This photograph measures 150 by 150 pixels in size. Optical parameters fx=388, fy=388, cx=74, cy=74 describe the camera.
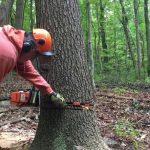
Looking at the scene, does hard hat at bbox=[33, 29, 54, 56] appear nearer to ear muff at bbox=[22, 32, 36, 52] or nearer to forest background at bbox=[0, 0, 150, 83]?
ear muff at bbox=[22, 32, 36, 52]

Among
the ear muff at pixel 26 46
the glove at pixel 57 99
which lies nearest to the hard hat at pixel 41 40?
the ear muff at pixel 26 46

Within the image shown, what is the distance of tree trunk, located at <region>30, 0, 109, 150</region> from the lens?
20.4ft

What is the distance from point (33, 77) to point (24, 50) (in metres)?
0.63

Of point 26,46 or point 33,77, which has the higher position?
point 26,46

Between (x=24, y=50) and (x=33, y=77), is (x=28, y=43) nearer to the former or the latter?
(x=24, y=50)

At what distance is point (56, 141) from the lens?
6.28 m

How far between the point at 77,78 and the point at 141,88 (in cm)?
960

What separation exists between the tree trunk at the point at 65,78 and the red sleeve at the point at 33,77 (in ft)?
1.60

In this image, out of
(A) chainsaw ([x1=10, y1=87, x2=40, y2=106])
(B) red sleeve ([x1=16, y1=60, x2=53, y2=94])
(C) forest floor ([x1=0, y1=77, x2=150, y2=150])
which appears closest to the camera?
(B) red sleeve ([x1=16, y1=60, x2=53, y2=94])

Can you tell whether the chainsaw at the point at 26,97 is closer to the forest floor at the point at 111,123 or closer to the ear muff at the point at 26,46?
the forest floor at the point at 111,123

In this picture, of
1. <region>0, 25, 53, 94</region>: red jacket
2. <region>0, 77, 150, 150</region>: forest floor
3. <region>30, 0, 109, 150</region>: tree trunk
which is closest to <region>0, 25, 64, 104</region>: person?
<region>0, 25, 53, 94</region>: red jacket

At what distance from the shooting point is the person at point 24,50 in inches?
196

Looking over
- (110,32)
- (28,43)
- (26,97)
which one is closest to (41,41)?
(28,43)

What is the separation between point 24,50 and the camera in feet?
17.2
